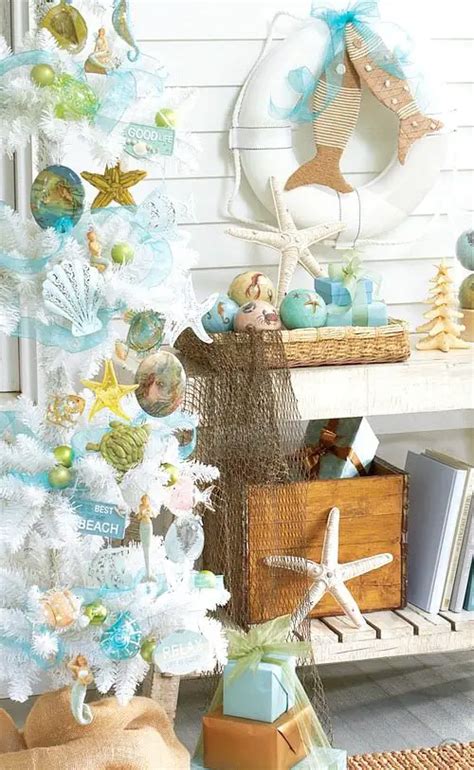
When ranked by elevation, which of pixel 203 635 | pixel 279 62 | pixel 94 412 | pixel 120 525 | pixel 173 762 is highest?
pixel 279 62

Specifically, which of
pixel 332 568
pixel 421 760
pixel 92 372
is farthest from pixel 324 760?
pixel 92 372

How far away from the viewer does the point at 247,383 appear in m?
2.38

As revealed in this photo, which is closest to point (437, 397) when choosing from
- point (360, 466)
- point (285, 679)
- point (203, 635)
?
point (360, 466)

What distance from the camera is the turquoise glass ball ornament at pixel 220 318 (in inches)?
97.4

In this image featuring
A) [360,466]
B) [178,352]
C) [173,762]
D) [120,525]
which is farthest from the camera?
[360,466]

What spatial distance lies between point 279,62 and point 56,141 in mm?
1007

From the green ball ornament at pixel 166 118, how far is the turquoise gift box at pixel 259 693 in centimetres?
99

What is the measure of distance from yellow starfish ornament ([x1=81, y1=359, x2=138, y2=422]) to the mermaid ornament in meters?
1.07

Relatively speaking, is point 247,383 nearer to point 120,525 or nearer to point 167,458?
point 167,458

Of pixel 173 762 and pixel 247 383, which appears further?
pixel 247 383

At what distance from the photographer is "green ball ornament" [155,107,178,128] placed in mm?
1910

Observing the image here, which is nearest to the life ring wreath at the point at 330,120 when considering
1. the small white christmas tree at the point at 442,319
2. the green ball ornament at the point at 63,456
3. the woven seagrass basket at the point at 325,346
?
the small white christmas tree at the point at 442,319

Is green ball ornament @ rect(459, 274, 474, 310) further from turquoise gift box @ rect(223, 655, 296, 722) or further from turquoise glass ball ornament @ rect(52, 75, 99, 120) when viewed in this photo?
turquoise glass ball ornament @ rect(52, 75, 99, 120)

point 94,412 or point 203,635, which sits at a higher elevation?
point 94,412
